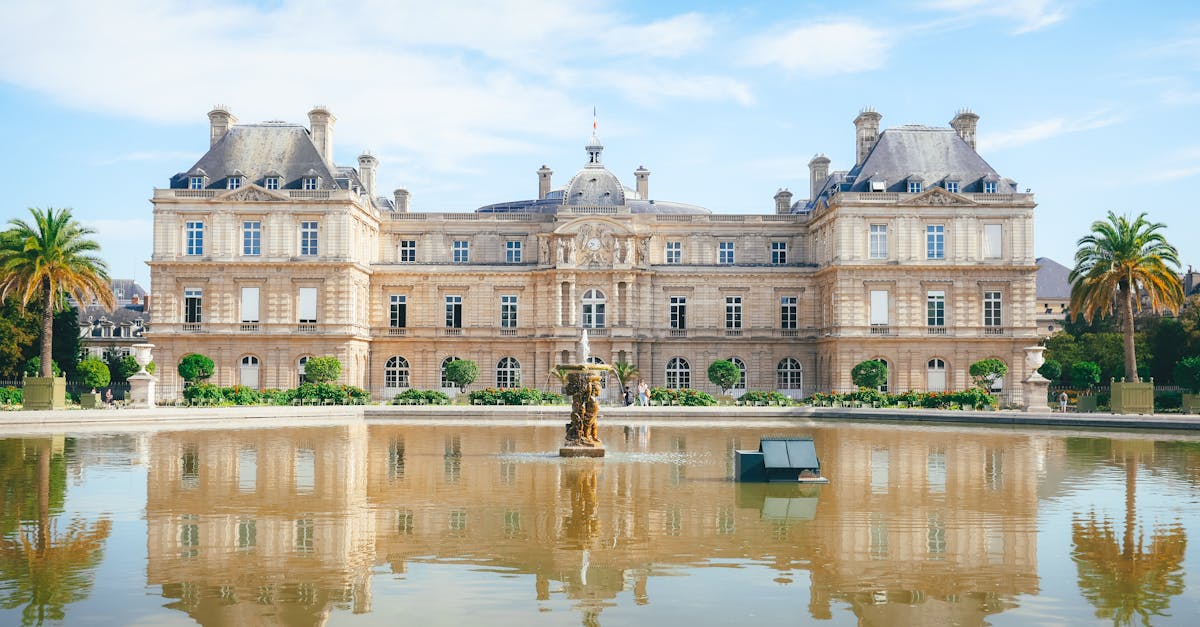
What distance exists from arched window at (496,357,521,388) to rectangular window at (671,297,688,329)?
8.92m

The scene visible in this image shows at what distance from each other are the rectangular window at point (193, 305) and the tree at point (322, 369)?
292 inches

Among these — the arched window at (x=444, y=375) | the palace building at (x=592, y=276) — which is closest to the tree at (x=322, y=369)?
the palace building at (x=592, y=276)

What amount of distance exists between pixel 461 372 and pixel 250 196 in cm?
1400

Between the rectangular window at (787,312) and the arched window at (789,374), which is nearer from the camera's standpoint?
the arched window at (789,374)

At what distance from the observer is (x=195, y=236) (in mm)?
56688

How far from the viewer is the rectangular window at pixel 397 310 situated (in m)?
61.2

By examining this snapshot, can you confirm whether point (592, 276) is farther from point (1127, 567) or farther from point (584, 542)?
point (1127, 567)

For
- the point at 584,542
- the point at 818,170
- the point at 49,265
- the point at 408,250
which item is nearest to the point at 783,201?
the point at 818,170

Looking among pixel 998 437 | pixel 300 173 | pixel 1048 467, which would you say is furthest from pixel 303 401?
Result: pixel 1048 467

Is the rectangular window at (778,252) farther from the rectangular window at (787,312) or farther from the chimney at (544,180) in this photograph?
the chimney at (544,180)

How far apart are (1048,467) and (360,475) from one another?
1353cm

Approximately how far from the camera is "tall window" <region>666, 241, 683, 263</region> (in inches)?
2467

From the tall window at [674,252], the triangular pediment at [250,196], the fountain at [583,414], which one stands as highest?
the triangular pediment at [250,196]

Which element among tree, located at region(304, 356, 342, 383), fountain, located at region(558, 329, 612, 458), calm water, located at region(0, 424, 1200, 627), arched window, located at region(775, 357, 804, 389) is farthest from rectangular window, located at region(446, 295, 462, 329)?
calm water, located at region(0, 424, 1200, 627)
